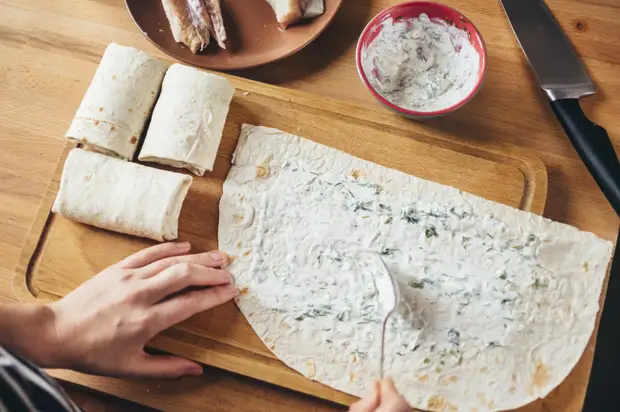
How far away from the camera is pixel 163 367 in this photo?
4.23 feet

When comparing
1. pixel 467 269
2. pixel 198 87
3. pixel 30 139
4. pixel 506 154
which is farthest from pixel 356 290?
pixel 30 139

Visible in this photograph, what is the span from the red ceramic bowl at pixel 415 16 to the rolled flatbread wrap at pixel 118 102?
1.82ft

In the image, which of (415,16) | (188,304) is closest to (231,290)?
(188,304)

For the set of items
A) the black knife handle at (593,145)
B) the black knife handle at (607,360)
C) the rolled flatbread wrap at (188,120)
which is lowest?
the black knife handle at (607,360)

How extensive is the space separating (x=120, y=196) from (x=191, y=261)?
23cm

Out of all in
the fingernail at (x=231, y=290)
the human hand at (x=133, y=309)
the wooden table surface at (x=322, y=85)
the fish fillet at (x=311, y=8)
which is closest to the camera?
the human hand at (x=133, y=309)

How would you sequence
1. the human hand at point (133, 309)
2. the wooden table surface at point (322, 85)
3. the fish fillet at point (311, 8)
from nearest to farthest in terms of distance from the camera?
the human hand at point (133, 309)
the wooden table surface at point (322, 85)
the fish fillet at point (311, 8)

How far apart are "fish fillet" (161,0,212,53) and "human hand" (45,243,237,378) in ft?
1.94

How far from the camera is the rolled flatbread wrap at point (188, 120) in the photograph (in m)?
1.42

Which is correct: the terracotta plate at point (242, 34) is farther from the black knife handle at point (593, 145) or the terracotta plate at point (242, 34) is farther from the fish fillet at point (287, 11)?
the black knife handle at point (593, 145)

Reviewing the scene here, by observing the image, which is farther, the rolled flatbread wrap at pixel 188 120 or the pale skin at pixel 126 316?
the rolled flatbread wrap at pixel 188 120

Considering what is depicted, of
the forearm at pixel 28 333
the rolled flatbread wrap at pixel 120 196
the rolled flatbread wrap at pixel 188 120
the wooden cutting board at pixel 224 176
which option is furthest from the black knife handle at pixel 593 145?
the forearm at pixel 28 333

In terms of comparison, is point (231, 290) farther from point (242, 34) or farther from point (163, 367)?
point (242, 34)

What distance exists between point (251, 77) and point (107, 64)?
1.27 ft
